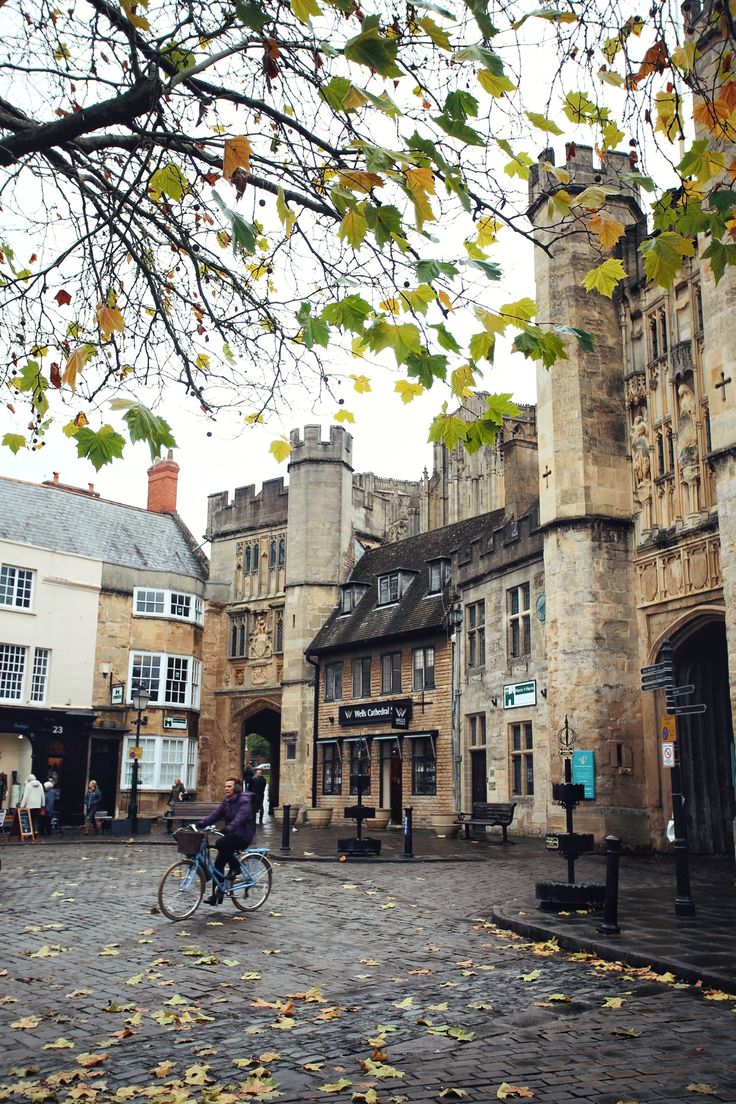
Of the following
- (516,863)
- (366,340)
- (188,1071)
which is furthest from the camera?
(516,863)

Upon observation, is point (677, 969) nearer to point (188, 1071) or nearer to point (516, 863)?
point (188, 1071)

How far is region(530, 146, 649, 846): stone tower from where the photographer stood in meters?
22.3

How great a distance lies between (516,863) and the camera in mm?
19453

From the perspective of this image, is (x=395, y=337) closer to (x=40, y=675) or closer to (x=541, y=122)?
(x=541, y=122)

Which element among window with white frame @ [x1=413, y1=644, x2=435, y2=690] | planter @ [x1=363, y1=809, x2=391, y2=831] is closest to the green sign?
window with white frame @ [x1=413, y1=644, x2=435, y2=690]

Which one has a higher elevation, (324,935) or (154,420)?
(154,420)

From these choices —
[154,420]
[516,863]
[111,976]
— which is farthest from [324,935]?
[516,863]

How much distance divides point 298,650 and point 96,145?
3542cm

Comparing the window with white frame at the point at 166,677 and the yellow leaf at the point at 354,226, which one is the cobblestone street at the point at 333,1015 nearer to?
the yellow leaf at the point at 354,226

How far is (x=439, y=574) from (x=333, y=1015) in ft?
92.6

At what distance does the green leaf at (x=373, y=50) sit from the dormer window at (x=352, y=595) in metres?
36.1

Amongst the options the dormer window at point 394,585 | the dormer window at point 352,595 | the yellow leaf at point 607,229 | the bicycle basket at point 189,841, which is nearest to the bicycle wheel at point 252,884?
the bicycle basket at point 189,841

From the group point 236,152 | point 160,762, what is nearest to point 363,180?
point 236,152

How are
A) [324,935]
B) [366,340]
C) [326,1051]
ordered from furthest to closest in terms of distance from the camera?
[324,935] < [326,1051] < [366,340]
